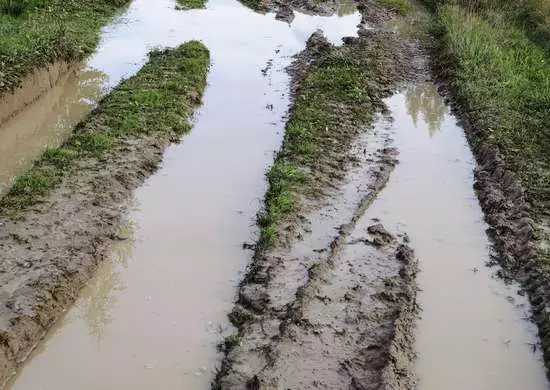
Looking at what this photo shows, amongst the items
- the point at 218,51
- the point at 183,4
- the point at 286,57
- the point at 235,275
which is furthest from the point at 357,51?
the point at 235,275

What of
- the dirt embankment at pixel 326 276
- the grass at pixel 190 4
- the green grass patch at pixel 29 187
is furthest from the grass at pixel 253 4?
the green grass patch at pixel 29 187

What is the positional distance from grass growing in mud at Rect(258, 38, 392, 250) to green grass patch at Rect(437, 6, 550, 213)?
1911mm

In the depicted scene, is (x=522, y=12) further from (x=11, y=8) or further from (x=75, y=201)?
(x=75, y=201)

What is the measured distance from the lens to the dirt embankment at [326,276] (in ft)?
21.4

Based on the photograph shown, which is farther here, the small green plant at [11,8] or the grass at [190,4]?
the grass at [190,4]

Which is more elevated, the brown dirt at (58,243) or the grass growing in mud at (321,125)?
the grass growing in mud at (321,125)

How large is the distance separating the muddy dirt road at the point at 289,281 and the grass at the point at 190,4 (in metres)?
8.82

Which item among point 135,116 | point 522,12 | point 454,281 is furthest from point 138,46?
point 522,12

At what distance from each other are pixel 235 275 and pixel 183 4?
15.2 meters

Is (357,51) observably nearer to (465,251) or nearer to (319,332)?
(465,251)

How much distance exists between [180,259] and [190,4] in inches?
579

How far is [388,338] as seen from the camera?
6887mm

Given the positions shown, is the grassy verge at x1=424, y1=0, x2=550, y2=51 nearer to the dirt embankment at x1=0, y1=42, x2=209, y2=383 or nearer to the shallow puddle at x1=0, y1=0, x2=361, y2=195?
the shallow puddle at x1=0, y1=0, x2=361, y2=195

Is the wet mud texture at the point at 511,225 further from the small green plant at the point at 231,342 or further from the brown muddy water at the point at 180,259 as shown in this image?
the brown muddy water at the point at 180,259
